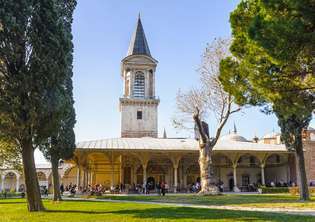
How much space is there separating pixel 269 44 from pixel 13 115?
7.75 m

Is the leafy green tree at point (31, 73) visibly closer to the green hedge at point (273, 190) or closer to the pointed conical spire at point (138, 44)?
the green hedge at point (273, 190)

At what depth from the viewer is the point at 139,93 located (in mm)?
43156

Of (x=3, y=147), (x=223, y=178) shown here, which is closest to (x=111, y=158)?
(x=3, y=147)

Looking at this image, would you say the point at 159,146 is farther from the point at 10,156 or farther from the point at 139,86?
the point at 139,86

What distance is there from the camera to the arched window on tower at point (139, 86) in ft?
141

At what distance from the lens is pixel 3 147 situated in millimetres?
21641

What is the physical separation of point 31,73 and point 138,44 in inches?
1330

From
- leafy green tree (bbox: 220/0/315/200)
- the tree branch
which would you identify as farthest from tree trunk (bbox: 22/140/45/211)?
the tree branch

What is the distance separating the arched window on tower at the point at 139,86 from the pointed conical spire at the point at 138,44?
2.69m

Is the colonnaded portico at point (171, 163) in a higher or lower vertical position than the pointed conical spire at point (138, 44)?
lower

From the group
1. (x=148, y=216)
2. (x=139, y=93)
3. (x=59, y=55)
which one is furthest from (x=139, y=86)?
(x=148, y=216)

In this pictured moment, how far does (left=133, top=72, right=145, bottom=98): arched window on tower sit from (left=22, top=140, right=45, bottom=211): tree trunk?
3114 cm

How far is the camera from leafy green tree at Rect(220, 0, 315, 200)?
726 cm

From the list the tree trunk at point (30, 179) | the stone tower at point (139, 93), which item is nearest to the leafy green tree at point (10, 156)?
the tree trunk at point (30, 179)
